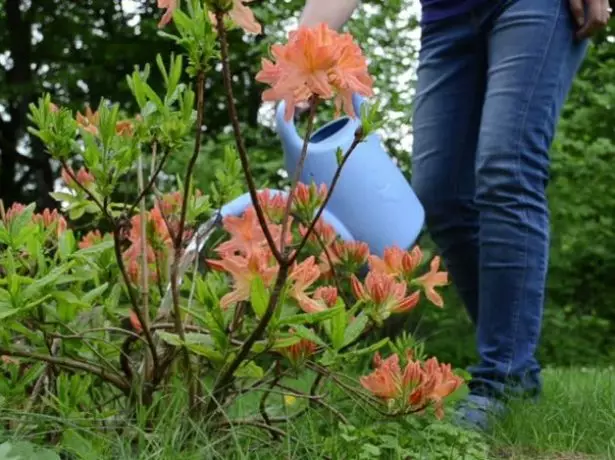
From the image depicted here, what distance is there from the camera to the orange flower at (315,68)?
1239mm

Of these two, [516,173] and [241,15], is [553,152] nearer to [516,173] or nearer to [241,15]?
[516,173]

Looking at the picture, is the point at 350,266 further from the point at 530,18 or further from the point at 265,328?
the point at 530,18

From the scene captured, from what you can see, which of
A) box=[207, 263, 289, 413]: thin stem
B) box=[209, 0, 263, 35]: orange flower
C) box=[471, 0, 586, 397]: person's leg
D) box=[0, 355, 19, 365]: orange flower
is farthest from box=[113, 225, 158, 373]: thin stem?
box=[471, 0, 586, 397]: person's leg

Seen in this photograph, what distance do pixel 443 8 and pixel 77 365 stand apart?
1115mm

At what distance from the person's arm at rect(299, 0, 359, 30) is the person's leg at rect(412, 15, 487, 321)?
27 centimetres

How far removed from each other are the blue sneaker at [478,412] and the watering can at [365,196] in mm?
326

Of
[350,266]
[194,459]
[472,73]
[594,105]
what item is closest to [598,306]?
[594,105]

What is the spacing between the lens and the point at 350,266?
5.69ft

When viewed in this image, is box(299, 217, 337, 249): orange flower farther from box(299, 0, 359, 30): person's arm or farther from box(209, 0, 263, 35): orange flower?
box(209, 0, 263, 35): orange flower

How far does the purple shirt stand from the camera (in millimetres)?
2086

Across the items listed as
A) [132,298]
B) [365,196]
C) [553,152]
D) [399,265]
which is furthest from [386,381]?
[553,152]

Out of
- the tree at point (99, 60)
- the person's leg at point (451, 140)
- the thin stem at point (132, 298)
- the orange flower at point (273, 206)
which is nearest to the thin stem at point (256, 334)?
the thin stem at point (132, 298)

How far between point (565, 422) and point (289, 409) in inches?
21.2

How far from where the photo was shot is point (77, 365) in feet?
4.93
